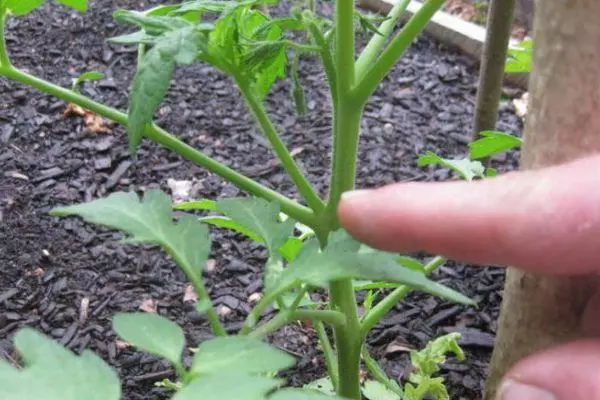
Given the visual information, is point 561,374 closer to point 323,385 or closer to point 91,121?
point 323,385

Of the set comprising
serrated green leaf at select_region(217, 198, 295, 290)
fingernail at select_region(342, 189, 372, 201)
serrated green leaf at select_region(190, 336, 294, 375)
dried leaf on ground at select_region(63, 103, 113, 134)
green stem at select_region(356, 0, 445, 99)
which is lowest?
serrated green leaf at select_region(190, 336, 294, 375)

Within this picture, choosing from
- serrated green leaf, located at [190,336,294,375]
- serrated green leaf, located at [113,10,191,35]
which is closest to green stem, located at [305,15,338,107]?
serrated green leaf, located at [113,10,191,35]

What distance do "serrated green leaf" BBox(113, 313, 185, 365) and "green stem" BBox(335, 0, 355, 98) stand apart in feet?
1.07

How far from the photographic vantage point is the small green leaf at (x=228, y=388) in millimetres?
441

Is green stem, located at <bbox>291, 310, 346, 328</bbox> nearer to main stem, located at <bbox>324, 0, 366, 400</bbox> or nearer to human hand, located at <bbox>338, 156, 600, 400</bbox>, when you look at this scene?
main stem, located at <bbox>324, 0, 366, 400</bbox>

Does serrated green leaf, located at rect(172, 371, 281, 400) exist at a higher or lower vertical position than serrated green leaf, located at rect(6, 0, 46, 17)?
lower

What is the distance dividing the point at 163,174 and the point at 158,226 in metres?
1.20

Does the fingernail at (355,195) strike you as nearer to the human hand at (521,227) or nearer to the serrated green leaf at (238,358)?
the human hand at (521,227)

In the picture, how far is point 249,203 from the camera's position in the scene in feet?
2.28

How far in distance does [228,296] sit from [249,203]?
2.80 feet

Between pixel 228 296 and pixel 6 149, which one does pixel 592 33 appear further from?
pixel 6 149

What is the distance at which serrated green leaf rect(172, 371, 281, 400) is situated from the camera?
1.45 feet

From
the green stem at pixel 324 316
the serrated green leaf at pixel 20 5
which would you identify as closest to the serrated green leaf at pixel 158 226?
the green stem at pixel 324 316

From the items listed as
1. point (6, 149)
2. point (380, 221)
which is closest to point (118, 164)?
point (6, 149)
